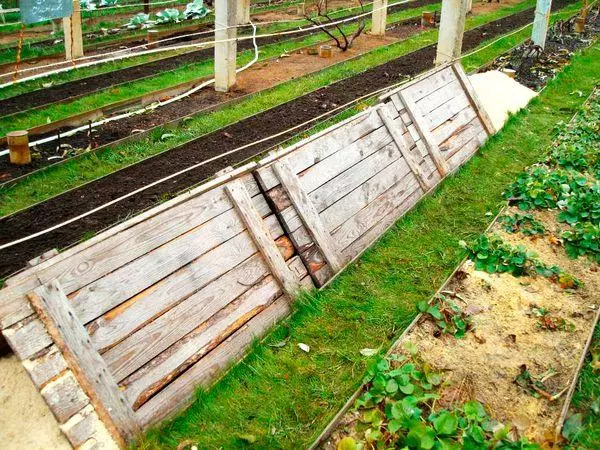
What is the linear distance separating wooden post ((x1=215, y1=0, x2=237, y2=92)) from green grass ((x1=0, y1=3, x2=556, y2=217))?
779 mm

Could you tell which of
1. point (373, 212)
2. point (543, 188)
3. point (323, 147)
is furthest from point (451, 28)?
point (323, 147)

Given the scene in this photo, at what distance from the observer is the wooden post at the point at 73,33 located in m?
12.6

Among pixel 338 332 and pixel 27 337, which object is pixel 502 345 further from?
pixel 27 337

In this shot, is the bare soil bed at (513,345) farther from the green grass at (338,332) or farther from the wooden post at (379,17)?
the wooden post at (379,17)

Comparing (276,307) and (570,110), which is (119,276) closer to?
(276,307)

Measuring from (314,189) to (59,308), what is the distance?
101 inches

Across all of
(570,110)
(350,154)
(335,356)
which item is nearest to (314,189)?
(350,154)

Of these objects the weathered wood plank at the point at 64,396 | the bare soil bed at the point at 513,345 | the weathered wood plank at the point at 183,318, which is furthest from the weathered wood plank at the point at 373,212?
the weathered wood plank at the point at 64,396

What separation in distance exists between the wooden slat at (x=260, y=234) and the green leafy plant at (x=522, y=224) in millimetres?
2790

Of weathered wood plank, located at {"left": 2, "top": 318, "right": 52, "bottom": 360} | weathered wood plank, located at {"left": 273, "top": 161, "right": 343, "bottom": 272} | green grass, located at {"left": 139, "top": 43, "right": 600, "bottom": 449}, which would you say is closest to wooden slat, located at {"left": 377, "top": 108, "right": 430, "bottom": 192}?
green grass, located at {"left": 139, "top": 43, "right": 600, "bottom": 449}

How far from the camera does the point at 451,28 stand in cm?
1133

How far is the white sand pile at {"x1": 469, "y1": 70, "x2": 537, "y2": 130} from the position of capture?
376 inches

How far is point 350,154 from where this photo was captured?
5.80 metres

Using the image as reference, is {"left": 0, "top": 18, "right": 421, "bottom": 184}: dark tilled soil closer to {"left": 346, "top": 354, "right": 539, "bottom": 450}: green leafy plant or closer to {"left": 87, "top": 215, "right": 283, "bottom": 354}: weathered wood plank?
{"left": 87, "top": 215, "right": 283, "bottom": 354}: weathered wood plank
